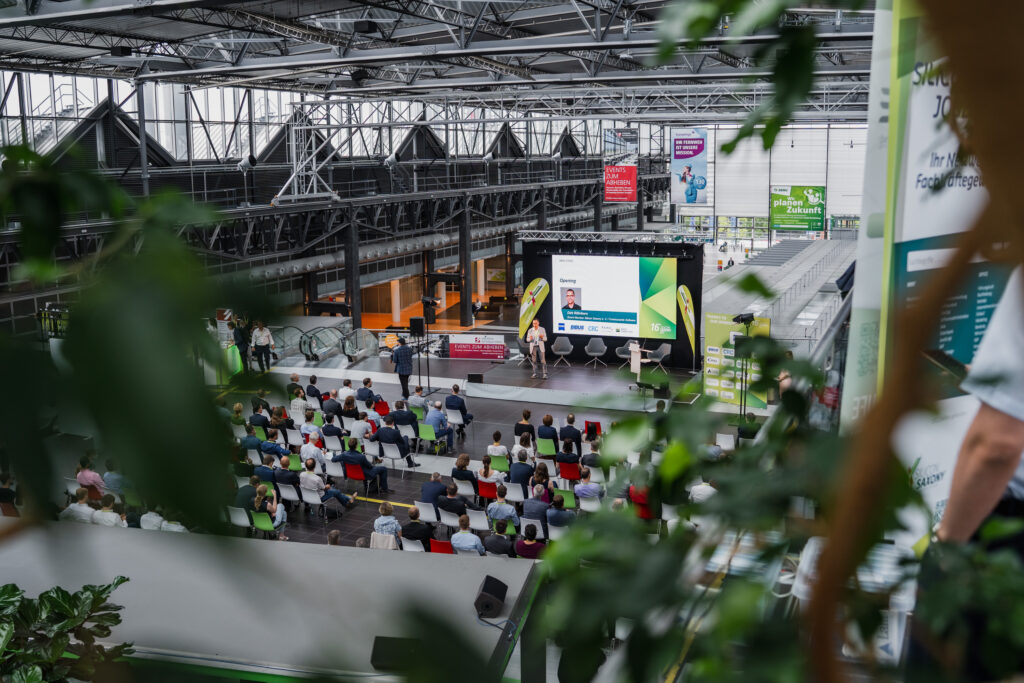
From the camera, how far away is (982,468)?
1504mm

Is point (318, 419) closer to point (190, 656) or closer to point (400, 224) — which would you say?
point (190, 656)

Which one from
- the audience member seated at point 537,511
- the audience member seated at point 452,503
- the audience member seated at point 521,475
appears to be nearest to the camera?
the audience member seated at point 537,511

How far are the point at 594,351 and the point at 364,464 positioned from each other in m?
10.5

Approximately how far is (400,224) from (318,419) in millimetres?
16469

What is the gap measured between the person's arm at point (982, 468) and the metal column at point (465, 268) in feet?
96.1

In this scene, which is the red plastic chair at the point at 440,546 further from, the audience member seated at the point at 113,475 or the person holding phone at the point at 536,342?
the person holding phone at the point at 536,342

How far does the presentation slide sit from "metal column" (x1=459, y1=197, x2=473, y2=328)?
9.04 metres

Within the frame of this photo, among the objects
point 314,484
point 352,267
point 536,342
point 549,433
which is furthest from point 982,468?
point 352,267

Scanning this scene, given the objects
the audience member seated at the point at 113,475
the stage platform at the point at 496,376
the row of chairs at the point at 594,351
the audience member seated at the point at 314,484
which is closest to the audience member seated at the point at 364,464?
the audience member seated at the point at 314,484

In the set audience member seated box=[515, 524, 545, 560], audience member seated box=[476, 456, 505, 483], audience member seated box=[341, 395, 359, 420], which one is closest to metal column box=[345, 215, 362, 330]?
audience member seated box=[341, 395, 359, 420]

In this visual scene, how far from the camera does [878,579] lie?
1.09m

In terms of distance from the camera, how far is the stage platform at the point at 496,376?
1897 centimetres

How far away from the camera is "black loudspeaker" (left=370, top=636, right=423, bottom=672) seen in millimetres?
389

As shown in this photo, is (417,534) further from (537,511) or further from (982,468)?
(982,468)
